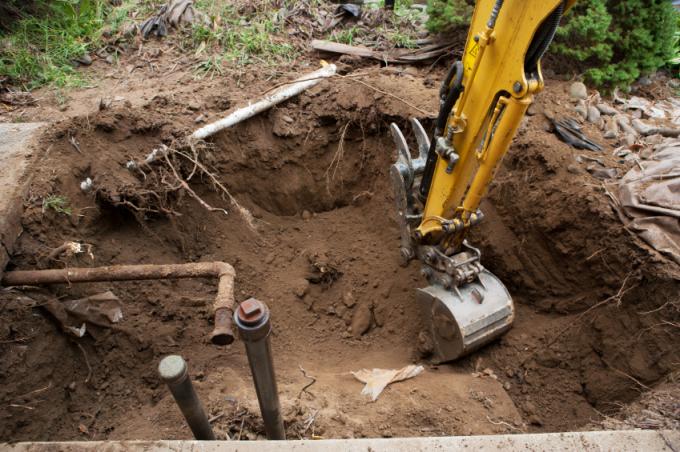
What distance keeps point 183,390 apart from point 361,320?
213 centimetres

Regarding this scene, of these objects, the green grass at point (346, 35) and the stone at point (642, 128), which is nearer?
the stone at point (642, 128)

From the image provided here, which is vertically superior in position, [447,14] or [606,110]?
[447,14]

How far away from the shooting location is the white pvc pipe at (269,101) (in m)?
3.95

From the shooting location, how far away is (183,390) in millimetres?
1895

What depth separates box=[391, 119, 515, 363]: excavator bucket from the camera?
3.15m

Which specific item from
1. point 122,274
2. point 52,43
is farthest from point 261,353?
point 52,43

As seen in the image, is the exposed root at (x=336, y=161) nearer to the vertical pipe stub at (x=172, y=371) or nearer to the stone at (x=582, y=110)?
the stone at (x=582, y=110)

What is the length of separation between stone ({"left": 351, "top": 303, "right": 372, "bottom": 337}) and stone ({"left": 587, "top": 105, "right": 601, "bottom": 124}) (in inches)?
101

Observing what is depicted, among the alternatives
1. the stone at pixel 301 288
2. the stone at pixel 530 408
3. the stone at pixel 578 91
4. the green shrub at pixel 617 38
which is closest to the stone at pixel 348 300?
the stone at pixel 301 288

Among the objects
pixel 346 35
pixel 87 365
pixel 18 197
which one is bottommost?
pixel 87 365

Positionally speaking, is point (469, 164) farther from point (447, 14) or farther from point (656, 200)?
point (447, 14)

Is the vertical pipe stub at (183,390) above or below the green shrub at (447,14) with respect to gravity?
below

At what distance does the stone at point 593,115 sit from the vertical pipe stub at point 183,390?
152 inches

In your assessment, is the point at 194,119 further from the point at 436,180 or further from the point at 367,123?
the point at 436,180
